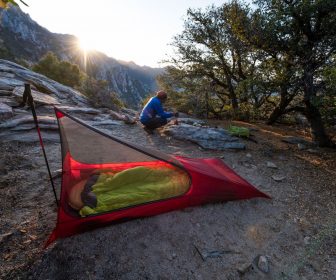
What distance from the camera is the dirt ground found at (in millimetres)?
3564

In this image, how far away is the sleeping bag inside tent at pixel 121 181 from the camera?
13.7 ft

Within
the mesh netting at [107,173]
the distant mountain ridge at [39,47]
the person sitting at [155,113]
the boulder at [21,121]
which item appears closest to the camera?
the mesh netting at [107,173]

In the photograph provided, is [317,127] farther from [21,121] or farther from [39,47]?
[39,47]

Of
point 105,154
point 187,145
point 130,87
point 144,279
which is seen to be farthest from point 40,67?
point 130,87

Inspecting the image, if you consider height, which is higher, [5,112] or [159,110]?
[159,110]

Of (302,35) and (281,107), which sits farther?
(281,107)

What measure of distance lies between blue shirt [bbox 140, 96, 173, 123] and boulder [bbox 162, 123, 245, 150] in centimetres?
75

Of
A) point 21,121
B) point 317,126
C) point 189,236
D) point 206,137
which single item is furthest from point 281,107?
point 21,121

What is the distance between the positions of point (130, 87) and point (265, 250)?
167747mm

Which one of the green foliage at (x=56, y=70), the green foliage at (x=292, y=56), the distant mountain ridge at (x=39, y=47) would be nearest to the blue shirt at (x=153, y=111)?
the green foliage at (x=292, y=56)

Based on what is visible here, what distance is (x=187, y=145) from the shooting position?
9.21 m

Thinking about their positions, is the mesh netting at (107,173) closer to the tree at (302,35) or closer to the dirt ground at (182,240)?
the dirt ground at (182,240)

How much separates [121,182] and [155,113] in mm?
5522

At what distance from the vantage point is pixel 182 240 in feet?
13.8
